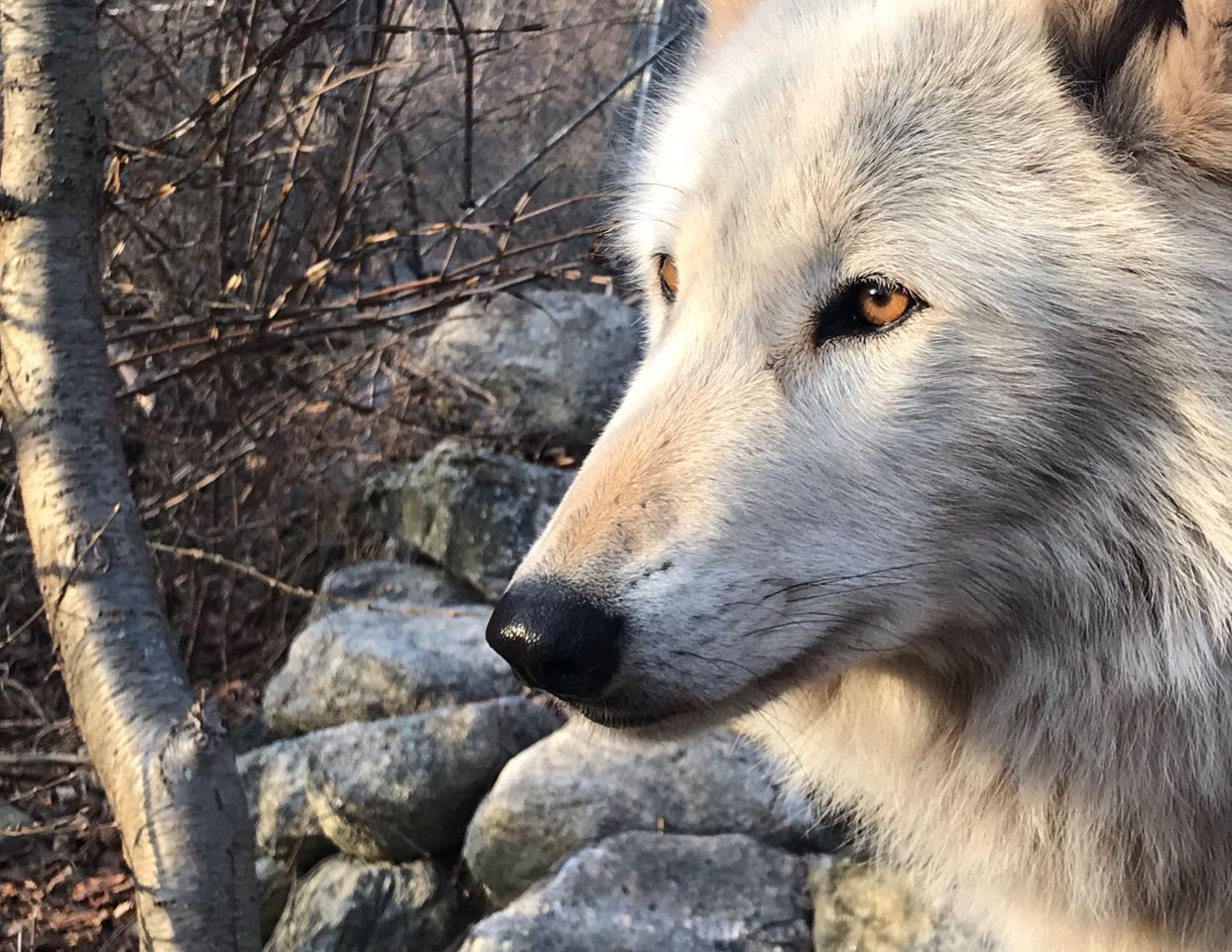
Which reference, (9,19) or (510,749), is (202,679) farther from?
(9,19)

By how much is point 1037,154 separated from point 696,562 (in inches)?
26.5

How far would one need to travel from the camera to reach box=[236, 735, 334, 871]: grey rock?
337cm

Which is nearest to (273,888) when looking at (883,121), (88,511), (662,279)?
(88,511)

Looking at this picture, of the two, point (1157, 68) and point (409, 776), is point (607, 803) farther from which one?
point (1157, 68)

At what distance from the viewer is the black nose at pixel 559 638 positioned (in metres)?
1.19

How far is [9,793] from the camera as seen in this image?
3738mm

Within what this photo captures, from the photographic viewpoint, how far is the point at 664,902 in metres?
2.46

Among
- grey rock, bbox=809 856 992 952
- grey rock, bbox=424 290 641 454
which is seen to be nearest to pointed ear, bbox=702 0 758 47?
grey rock, bbox=809 856 992 952

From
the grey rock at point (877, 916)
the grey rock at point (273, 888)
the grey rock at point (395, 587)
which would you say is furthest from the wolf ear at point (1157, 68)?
the grey rock at point (395, 587)

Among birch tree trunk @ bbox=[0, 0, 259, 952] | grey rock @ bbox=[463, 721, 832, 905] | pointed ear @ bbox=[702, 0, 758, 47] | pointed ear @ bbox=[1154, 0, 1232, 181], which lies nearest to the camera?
pointed ear @ bbox=[1154, 0, 1232, 181]

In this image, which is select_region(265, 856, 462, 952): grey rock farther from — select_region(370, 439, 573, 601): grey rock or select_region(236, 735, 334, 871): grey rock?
select_region(370, 439, 573, 601): grey rock

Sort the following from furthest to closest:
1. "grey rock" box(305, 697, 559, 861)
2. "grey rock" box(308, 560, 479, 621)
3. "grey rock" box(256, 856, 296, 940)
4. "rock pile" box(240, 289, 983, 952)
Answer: "grey rock" box(308, 560, 479, 621) < "grey rock" box(256, 856, 296, 940) < "grey rock" box(305, 697, 559, 861) < "rock pile" box(240, 289, 983, 952)

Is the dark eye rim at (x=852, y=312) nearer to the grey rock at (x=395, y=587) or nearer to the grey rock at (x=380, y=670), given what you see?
the grey rock at (x=380, y=670)

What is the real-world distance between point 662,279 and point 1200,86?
34.2 inches
